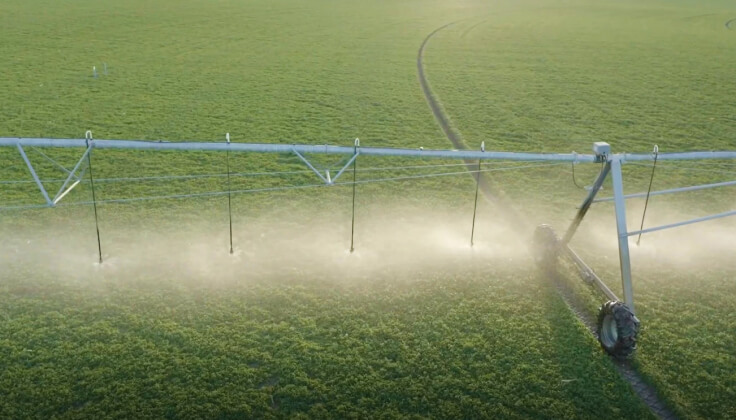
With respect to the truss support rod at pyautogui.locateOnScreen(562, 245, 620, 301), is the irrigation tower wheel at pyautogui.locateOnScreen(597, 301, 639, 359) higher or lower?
lower

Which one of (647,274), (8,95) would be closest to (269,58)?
(8,95)

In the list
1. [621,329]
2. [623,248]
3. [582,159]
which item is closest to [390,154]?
[582,159]

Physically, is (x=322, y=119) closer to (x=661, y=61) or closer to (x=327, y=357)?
(x=327, y=357)

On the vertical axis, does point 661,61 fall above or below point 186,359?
above

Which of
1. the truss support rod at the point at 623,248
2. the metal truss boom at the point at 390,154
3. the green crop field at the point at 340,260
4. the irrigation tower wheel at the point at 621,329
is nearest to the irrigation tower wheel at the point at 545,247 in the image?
the green crop field at the point at 340,260

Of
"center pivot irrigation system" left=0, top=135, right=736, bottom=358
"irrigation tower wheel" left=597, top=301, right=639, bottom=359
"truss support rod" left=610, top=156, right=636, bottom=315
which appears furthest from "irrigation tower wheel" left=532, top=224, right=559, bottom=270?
"irrigation tower wheel" left=597, top=301, right=639, bottom=359

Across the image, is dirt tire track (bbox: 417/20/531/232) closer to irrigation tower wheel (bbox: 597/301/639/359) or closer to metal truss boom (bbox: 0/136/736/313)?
metal truss boom (bbox: 0/136/736/313)
